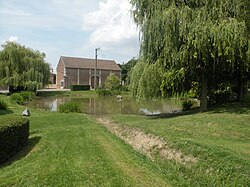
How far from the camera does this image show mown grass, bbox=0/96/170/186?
572 centimetres

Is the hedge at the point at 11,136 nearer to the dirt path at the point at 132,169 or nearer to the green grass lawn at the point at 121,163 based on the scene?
the green grass lawn at the point at 121,163

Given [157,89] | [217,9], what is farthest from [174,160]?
[217,9]

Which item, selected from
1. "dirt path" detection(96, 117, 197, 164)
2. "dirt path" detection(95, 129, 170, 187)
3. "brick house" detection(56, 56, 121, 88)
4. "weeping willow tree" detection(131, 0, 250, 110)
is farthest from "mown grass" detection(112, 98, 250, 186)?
"brick house" detection(56, 56, 121, 88)

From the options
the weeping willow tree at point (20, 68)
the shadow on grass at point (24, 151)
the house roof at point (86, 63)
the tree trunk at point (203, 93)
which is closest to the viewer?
the shadow on grass at point (24, 151)

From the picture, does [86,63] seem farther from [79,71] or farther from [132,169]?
[132,169]

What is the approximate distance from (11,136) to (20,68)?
108ft

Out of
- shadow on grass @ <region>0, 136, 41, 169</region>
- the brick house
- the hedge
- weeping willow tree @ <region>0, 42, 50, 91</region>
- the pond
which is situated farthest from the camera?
the brick house

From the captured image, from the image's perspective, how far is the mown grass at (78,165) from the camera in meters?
5.72

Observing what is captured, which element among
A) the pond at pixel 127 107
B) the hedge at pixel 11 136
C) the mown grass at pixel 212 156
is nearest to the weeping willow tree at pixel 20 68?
the pond at pixel 127 107

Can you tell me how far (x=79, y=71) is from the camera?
66.8 m

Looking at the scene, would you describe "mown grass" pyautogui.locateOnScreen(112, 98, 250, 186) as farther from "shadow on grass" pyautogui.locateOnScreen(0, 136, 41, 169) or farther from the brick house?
the brick house

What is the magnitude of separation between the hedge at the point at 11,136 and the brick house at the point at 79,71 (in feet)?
182

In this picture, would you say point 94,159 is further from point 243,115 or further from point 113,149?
point 243,115

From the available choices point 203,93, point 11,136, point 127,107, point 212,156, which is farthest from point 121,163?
point 127,107
